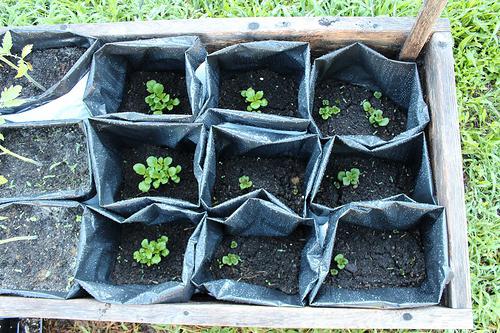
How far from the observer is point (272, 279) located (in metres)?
1.89

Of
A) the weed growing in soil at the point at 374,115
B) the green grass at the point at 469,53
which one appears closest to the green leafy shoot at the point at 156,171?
the green grass at the point at 469,53

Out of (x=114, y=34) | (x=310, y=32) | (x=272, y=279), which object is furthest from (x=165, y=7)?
(x=272, y=279)

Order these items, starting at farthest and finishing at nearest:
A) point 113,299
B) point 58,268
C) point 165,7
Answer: point 165,7 → point 58,268 → point 113,299

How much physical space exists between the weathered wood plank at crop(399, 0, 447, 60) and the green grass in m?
0.38

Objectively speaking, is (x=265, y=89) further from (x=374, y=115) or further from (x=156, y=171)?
(x=156, y=171)

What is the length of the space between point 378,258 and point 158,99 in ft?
3.51

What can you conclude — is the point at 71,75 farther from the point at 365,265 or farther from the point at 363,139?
the point at 365,265

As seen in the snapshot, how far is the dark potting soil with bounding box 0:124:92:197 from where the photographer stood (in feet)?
6.39

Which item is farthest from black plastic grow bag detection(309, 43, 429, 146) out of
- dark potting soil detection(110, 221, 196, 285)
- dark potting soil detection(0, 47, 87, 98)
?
dark potting soil detection(0, 47, 87, 98)

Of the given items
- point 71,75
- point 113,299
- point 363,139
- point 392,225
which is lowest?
point 113,299

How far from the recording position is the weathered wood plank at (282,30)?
6.14 ft

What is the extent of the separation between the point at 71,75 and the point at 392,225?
4.44 ft

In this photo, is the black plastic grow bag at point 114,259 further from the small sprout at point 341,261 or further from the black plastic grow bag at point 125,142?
the small sprout at point 341,261

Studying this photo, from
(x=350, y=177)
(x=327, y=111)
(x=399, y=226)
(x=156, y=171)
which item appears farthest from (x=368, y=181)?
(x=156, y=171)
